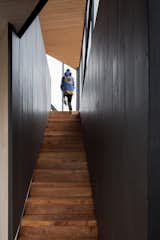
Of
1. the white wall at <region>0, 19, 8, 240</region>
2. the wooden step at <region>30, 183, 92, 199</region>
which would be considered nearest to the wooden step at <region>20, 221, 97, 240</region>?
the white wall at <region>0, 19, 8, 240</region>

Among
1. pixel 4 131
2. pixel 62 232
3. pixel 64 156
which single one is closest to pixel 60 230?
pixel 62 232

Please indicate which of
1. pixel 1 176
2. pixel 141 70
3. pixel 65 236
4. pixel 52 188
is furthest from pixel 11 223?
pixel 141 70

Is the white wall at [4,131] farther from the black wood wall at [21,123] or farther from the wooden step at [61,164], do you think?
the wooden step at [61,164]

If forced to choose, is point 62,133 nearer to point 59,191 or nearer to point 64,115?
point 64,115

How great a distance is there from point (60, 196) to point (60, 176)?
1.48 ft

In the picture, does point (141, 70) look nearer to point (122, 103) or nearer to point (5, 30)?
point (122, 103)

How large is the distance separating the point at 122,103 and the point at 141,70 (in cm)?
42

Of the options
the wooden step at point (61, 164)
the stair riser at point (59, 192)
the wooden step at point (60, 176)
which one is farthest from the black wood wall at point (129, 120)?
the wooden step at point (61, 164)

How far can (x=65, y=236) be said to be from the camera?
2895mm

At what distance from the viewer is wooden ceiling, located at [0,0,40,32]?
2.32m

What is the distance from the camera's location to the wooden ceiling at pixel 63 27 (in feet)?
21.2

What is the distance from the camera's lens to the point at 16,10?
2447 mm

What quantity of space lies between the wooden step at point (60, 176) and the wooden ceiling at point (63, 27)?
12.4 feet

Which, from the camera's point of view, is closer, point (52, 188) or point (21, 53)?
point (21, 53)
